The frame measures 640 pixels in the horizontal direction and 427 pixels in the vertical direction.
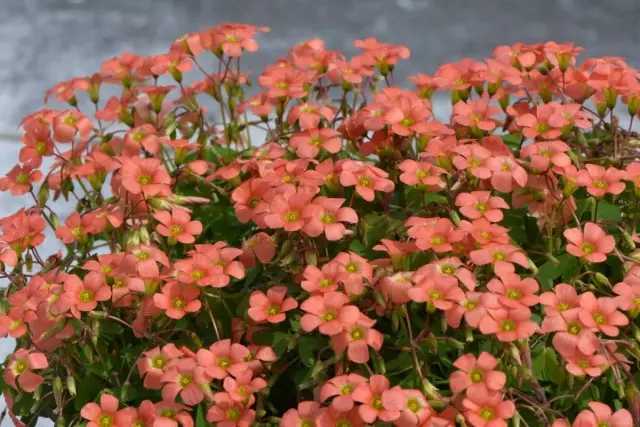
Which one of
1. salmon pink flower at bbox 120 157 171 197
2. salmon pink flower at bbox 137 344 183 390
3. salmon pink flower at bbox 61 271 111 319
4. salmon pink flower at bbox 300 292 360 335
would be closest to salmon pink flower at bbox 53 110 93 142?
salmon pink flower at bbox 120 157 171 197

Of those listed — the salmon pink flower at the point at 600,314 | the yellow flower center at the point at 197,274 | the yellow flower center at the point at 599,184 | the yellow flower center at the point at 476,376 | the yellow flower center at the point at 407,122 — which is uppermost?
the yellow flower center at the point at 407,122

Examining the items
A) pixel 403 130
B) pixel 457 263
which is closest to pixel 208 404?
pixel 457 263

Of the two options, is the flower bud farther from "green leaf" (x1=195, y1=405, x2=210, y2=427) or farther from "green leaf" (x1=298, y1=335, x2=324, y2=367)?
"green leaf" (x1=298, y1=335, x2=324, y2=367)

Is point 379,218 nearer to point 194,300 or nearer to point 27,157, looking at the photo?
point 194,300

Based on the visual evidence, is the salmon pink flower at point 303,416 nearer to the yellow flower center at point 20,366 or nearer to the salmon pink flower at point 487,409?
the salmon pink flower at point 487,409

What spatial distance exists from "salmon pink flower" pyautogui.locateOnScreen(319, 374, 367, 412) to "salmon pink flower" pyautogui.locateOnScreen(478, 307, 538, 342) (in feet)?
0.51

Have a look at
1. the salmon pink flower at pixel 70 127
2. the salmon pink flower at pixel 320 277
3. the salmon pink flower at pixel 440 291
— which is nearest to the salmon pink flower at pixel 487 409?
the salmon pink flower at pixel 440 291

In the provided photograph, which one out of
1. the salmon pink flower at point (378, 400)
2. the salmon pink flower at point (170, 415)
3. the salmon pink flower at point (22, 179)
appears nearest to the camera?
the salmon pink flower at point (378, 400)

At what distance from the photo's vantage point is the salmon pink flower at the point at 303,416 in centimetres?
127

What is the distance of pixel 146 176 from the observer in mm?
1489

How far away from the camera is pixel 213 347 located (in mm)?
1340

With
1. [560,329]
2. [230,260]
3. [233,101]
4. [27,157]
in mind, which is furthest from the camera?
[233,101]

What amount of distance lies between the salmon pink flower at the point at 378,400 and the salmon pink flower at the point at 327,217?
194mm

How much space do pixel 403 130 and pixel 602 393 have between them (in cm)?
44
